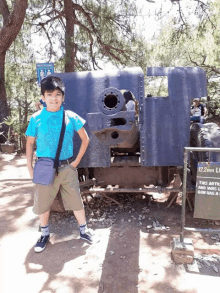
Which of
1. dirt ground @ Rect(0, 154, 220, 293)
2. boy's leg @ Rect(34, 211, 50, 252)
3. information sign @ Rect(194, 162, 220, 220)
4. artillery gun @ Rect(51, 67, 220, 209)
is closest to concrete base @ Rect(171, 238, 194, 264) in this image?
dirt ground @ Rect(0, 154, 220, 293)

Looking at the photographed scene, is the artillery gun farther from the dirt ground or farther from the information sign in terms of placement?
the information sign

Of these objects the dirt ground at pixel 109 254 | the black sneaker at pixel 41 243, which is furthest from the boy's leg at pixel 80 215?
the black sneaker at pixel 41 243

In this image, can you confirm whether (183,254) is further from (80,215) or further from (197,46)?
(197,46)

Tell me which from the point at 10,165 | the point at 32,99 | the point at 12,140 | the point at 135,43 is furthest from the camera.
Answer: the point at 32,99

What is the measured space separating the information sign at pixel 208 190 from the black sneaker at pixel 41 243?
1660 mm

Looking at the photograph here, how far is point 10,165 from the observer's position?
7.45m

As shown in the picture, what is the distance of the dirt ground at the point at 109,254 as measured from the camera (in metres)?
2.30

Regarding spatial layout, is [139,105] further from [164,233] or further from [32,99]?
[32,99]

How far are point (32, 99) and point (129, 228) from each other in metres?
9.16

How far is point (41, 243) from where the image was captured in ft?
9.66

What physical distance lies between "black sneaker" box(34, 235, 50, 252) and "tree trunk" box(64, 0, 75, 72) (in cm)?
593

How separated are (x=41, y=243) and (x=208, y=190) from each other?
6.10ft

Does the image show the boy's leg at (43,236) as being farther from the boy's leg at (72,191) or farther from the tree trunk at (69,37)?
the tree trunk at (69,37)

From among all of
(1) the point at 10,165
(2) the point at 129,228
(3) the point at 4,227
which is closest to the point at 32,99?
(1) the point at 10,165
